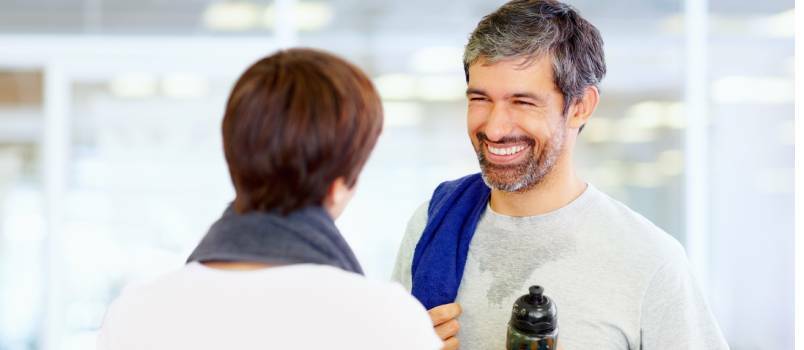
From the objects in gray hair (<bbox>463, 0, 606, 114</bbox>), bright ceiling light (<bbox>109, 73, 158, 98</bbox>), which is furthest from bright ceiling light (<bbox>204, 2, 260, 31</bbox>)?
gray hair (<bbox>463, 0, 606, 114</bbox>)

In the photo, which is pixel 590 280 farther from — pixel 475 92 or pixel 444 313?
pixel 475 92

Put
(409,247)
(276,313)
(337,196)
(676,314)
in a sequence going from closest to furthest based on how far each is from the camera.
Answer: (276,313), (337,196), (676,314), (409,247)

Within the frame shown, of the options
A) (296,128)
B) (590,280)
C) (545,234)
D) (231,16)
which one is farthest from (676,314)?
(231,16)

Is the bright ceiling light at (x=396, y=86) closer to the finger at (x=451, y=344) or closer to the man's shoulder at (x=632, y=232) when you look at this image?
the man's shoulder at (x=632, y=232)

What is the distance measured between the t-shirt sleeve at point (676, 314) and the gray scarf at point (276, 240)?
66cm

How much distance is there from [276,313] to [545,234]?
29.8 inches

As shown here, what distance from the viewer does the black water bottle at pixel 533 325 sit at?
129 centimetres

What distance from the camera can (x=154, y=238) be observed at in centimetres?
442

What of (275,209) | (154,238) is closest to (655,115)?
(154,238)

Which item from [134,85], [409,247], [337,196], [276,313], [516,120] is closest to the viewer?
[276,313]

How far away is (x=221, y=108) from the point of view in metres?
4.48

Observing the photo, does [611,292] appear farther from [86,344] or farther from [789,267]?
[86,344]

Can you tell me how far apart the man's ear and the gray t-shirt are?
132mm

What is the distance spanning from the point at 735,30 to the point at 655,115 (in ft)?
1.91
